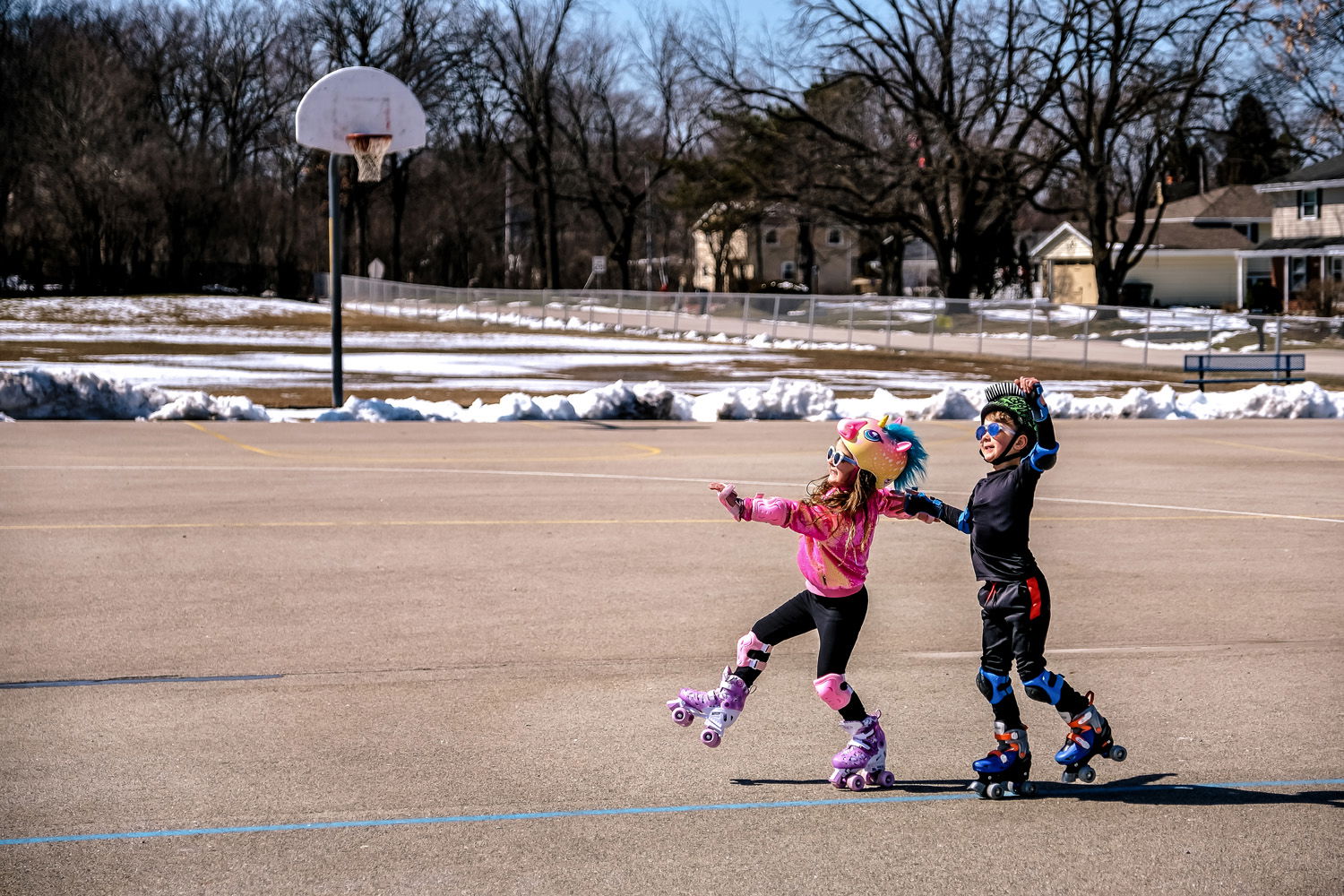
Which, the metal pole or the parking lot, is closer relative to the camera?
the parking lot

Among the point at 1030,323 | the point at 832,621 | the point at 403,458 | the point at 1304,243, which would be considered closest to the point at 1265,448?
the point at 403,458

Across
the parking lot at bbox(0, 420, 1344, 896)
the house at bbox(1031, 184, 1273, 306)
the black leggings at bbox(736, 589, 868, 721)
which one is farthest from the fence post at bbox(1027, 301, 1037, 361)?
the black leggings at bbox(736, 589, 868, 721)

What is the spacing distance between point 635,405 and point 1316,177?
4987cm

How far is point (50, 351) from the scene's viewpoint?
3853 cm

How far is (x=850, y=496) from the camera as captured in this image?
5.68 metres

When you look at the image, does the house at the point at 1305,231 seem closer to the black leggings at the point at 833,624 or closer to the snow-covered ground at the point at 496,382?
the snow-covered ground at the point at 496,382

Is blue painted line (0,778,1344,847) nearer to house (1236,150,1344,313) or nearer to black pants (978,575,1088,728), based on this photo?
black pants (978,575,1088,728)

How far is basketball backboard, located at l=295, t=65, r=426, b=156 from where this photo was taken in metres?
24.7

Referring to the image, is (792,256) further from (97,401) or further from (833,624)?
(833,624)

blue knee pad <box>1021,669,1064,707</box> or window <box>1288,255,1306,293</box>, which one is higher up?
window <box>1288,255,1306,293</box>

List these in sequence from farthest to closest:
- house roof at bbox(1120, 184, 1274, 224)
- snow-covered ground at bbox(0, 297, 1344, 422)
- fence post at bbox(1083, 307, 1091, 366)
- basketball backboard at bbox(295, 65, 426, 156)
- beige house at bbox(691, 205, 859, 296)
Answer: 1. beige house at bbox(691, 205, 859, 296)
2. house roof at bbox(1120, 184, 1274, 224)
3. fence post at bbox(1083, 307, 1091, 366)
4. basketball backboard at bbox(295, 65, 426, 156)
5. snow-covered ground at bbox(0, 297, 1344, 422)

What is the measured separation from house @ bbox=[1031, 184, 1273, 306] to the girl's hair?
70.6m

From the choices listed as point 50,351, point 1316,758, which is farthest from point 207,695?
point 50,351

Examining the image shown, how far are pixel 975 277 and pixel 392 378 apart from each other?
141 ft
